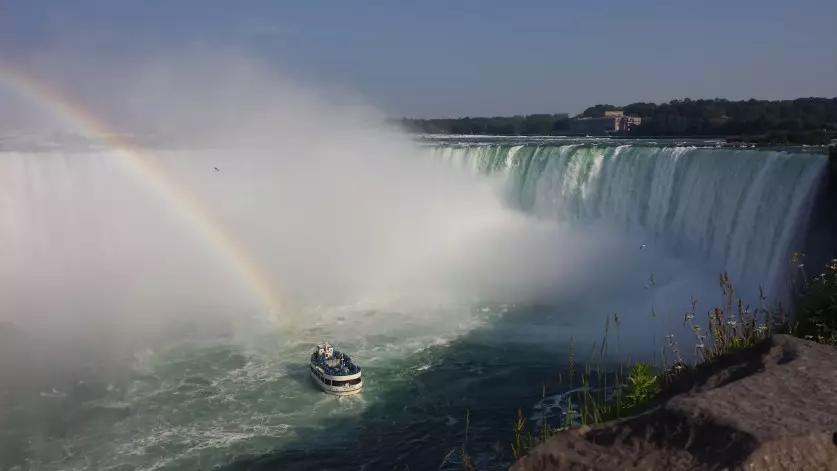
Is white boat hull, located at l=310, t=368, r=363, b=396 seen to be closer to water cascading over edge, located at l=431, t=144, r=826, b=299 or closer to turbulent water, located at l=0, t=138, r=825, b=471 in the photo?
turbulent water, located at l=0, t=138, r=825, b=471

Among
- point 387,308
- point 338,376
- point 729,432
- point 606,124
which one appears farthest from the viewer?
point 606,124

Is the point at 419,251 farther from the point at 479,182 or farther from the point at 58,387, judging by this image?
the point at 58,387

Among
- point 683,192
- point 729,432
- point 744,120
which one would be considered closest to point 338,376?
point 729,432

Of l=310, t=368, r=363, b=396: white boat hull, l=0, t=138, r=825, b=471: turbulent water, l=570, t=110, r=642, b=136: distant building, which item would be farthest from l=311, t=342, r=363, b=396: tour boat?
l=570, t=110, r=642, b=136: distant building

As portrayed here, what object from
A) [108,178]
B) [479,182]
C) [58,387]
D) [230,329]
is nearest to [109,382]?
[58,387]

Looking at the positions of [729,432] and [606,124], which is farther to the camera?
[606,124]

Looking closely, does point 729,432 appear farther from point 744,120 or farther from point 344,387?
point 744,120
